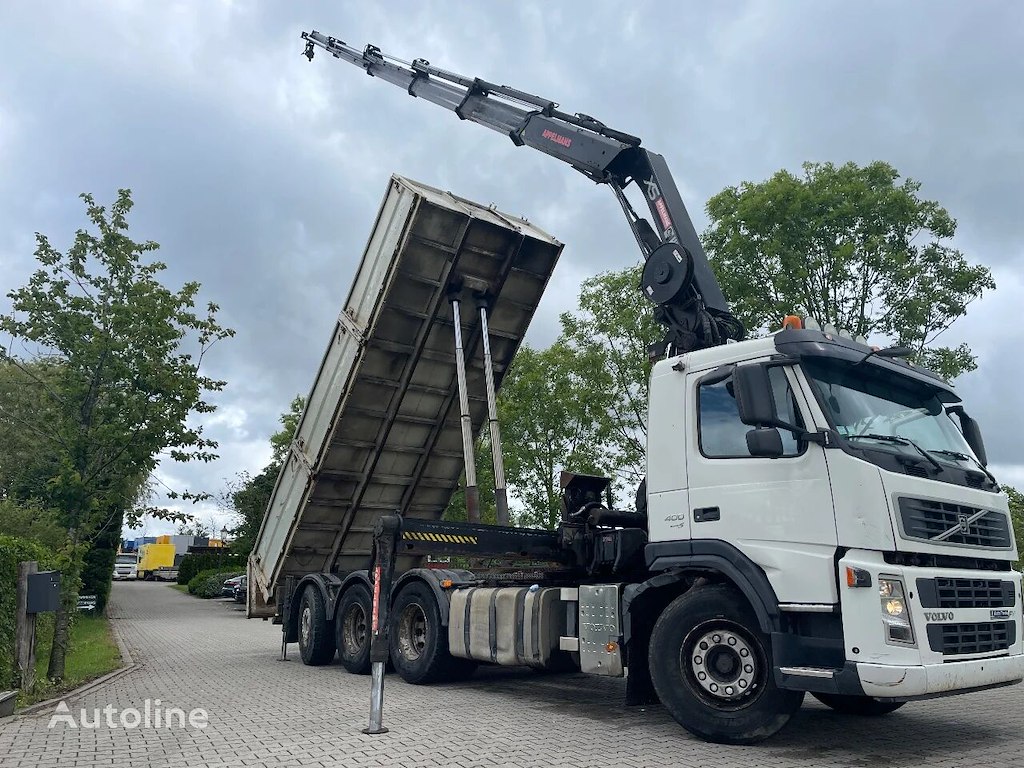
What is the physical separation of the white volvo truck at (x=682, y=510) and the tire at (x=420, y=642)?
0.10 feet

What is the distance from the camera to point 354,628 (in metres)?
10.5

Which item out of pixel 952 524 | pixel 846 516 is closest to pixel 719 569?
pixel 846 516

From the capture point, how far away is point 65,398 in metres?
11.3

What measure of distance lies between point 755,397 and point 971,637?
2.13 meters

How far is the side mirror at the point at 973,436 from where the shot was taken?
6641mm

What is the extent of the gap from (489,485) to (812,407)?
37.9 ft

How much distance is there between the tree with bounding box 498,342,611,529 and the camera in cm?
2333

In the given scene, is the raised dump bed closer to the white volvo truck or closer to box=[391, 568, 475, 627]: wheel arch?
the white volvo truck

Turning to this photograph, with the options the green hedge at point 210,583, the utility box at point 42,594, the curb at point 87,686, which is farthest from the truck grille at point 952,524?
the green hedge at point 210,583

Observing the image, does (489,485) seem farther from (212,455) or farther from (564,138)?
(564,138)

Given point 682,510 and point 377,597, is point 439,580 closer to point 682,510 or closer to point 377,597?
point 377,597

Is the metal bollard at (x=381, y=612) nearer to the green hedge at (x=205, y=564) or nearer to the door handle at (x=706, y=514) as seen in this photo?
the door handle at (x=706, y=514)

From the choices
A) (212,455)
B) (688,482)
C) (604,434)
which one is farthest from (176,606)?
(688,482)

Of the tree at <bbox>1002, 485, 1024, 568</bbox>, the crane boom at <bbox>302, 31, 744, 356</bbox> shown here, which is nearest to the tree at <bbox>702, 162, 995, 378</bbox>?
the tree at <bbox>1002, 485, 1024, 568</bbox>
